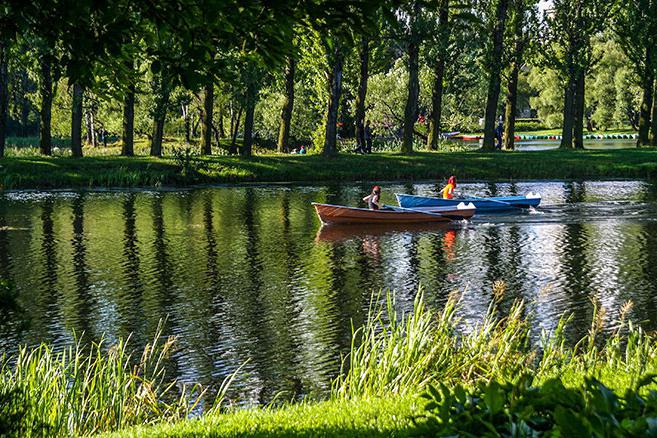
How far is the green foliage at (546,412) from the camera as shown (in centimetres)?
516

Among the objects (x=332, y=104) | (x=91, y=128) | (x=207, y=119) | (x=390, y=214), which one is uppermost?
(x=332, y=104)

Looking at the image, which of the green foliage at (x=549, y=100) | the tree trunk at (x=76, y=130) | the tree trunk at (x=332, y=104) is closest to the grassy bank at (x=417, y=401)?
the tree trunk at (x=76, y=130)

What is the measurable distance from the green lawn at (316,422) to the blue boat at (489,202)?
86.3 feet

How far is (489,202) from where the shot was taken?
3700cm

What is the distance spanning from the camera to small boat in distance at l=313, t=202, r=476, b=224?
33.0 meters

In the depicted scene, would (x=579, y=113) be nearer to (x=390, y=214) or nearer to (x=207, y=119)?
Answer: (x=207, y=119)

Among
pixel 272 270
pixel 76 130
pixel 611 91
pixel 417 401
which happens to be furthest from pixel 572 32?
pixel 417 401

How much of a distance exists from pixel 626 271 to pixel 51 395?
56.8ft

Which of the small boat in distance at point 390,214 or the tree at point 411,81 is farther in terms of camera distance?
the tree at point 411,81

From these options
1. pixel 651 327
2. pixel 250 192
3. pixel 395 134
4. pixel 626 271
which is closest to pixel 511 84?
pixel 395 134

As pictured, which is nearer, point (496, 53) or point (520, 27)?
point (496, 53)

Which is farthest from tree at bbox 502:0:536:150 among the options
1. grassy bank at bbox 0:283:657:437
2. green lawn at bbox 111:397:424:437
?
green lawn at bbox 111:397:424:437

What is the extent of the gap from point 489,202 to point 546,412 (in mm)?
31534

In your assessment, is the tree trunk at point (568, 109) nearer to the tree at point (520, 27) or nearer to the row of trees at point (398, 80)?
the row of trees at point (398, 80)
